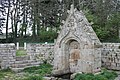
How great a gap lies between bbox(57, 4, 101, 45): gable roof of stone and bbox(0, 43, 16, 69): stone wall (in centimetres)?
369

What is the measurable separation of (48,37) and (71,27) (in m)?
18.5

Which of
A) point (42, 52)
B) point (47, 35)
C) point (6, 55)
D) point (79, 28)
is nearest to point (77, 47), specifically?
point (79, 28)

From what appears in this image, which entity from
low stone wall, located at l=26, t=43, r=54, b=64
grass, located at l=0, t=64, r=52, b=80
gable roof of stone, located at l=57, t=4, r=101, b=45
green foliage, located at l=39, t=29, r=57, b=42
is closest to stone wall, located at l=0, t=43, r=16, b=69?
grass, located at l=0, t=64, r=52, b=80

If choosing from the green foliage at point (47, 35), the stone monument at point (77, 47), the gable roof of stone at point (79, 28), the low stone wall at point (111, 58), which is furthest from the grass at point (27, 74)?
the green foliage at point (47, 35)

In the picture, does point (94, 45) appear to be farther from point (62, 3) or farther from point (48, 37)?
point (62, 3)

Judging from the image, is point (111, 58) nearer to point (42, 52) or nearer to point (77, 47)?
point (77, 47)

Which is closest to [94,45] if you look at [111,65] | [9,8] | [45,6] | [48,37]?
[111,65]

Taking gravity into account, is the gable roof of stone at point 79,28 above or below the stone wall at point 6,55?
above

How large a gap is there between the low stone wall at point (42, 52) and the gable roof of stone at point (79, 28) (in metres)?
4.42

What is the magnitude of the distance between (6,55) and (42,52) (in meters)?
3.63

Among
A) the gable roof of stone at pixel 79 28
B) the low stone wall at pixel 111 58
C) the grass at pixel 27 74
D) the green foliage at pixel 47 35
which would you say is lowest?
the grass at pixel 27 74

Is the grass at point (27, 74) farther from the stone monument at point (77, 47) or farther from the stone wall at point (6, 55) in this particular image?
the stone monument at point (77, 47)

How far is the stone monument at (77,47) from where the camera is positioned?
12.4m

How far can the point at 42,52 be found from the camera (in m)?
18.1
